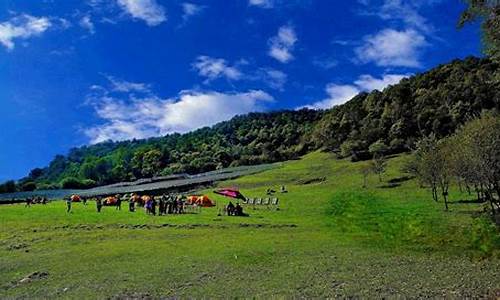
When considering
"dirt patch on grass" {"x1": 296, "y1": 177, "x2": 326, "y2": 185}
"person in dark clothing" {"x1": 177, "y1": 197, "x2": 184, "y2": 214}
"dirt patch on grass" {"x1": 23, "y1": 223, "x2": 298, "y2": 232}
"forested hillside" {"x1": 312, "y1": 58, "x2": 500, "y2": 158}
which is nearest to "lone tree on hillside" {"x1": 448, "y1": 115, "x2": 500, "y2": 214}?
"dirt patch on grass" {"x1": 23, "y1": 223, "x2": 298, "y2": 232}

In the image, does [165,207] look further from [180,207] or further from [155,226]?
[155,226]

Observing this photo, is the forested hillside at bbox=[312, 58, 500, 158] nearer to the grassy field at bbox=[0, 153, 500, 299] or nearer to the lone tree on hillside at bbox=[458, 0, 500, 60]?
the grassy field at bbox=[0, 153, 500, 299]

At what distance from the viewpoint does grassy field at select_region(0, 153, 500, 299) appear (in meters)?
25.1

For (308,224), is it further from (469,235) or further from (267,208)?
(267,208)

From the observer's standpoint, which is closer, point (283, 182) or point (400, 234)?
point (400, 234)

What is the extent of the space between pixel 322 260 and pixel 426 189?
56.3 m

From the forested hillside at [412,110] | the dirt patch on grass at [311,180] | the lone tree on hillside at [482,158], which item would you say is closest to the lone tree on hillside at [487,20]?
the lone tree on hillside at [482,158]

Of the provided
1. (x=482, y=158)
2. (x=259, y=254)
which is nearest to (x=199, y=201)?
(x=482, y=158)

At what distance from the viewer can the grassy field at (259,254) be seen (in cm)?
2509

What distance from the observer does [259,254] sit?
3353 cm

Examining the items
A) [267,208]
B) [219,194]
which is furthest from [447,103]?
[267,208]

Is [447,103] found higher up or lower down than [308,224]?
higher up

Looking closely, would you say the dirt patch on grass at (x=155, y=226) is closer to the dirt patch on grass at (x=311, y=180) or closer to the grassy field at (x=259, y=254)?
the grassy field at (x=259, y=254)

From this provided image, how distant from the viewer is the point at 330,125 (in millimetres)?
178625
